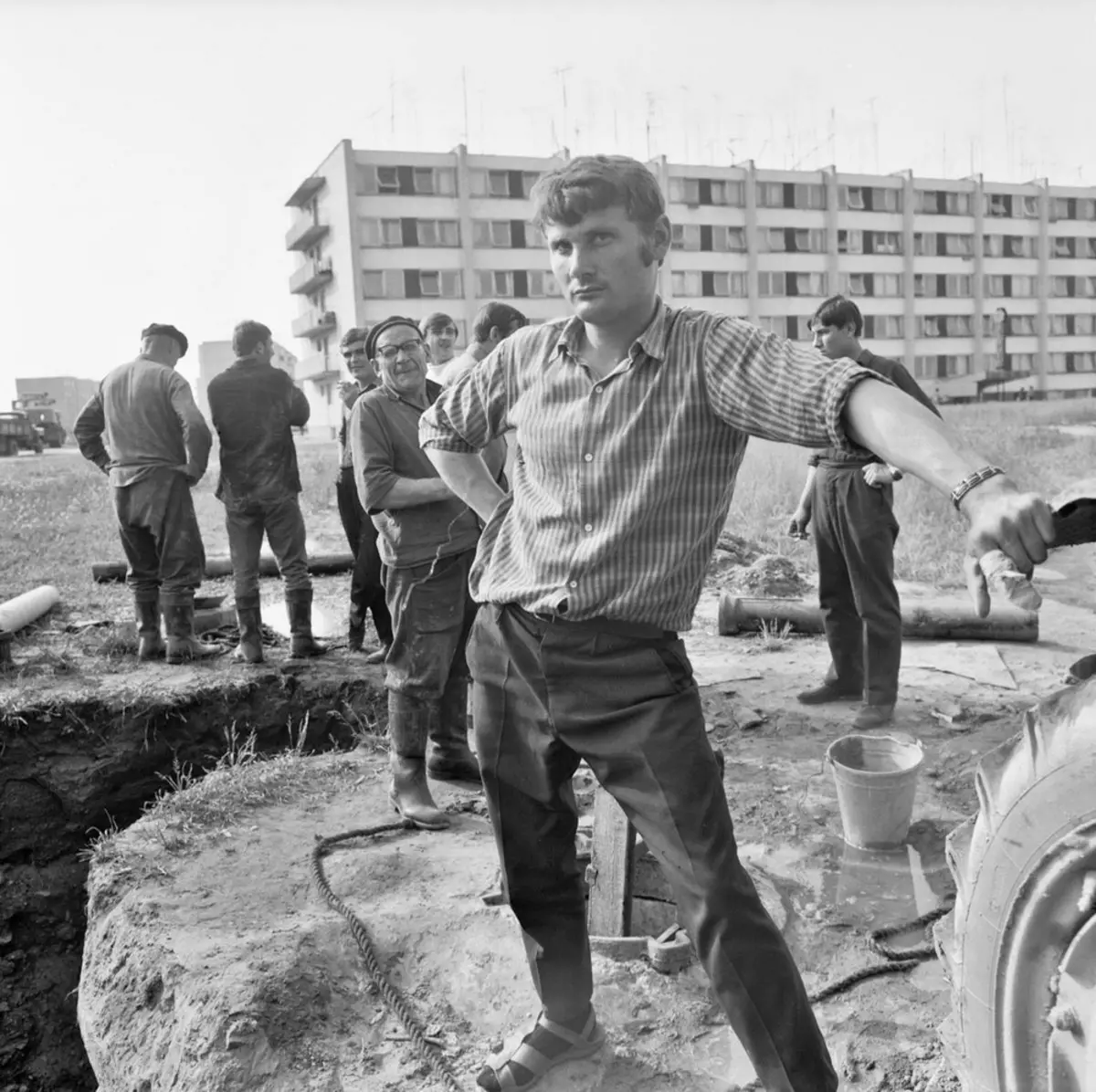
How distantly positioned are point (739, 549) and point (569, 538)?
26.1 ft

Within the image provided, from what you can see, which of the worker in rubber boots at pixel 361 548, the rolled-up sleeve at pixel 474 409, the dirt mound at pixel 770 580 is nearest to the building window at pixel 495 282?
the dirt mound at pixel 770 580

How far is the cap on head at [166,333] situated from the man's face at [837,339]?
161 inches

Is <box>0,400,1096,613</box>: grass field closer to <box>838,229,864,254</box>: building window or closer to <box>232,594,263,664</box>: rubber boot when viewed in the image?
<box>232,594,263,664</box>: rubber boot

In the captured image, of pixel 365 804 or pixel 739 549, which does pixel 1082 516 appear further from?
pixel 739 549

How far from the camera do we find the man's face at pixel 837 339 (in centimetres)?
492

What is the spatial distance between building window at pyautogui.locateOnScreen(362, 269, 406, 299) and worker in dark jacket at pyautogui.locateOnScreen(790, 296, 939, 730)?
3902cm

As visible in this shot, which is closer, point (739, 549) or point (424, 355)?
point (424, 355)

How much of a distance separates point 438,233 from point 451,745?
133 feet

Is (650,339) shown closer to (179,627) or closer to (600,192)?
(600,192)

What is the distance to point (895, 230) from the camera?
5084 cm

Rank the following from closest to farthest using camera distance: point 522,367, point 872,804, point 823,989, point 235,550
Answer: point 522,367 < point 823,989 < point 872,804 < point 235,550

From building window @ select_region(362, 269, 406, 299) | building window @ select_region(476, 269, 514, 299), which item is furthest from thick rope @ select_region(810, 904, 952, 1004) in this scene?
building window @ select_region(476, 269, 514, 299)

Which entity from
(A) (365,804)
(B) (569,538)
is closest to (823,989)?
(B) (569,538)

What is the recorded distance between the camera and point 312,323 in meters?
46.4
